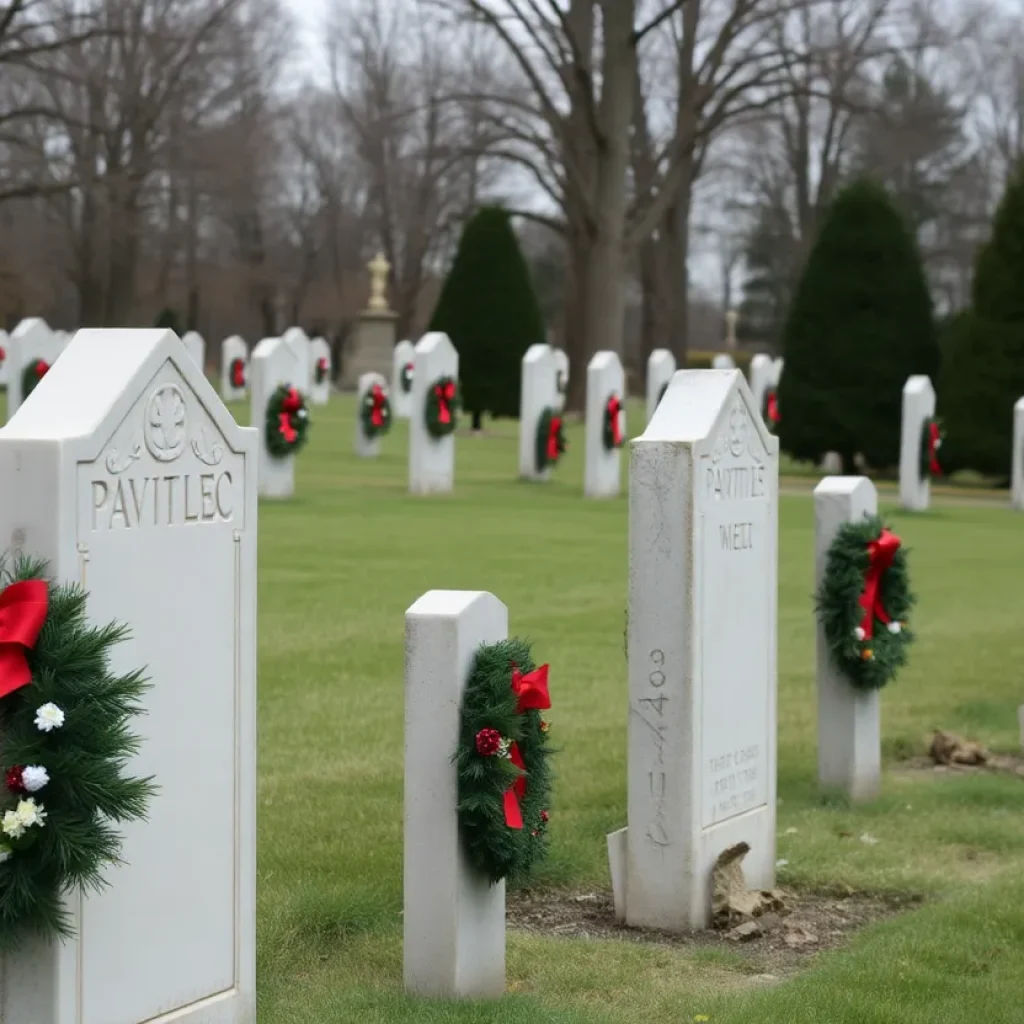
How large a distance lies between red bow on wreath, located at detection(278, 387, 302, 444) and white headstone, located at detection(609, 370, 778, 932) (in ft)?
42.4

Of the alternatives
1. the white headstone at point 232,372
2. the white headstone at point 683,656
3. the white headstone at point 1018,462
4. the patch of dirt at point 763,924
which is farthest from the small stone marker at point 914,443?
the white headstone at point 232,372

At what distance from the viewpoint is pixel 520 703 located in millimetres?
4641

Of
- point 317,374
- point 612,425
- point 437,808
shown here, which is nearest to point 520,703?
point 437,808

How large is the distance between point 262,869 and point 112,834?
221 cm

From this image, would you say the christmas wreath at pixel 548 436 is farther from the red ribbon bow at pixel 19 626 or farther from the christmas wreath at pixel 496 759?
the red ribbon bow at pixel 19 626

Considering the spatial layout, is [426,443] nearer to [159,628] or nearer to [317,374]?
[159,628]

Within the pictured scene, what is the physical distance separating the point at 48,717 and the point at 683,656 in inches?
98.2

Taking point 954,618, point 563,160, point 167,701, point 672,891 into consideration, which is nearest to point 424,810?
point 167,701

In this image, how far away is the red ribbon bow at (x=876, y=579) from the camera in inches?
279

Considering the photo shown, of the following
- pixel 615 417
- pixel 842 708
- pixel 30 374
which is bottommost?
pixel 842 708

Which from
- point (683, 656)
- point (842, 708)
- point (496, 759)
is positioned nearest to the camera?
point (496, 759)

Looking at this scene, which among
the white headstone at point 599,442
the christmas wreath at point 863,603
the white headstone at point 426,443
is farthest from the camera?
the white headstone at point 599,442

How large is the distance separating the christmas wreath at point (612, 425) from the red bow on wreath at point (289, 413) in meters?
3.69

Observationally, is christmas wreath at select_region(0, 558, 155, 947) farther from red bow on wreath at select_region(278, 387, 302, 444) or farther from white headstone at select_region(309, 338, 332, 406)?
white headstone at select_region(309, 338, 332, 406)
